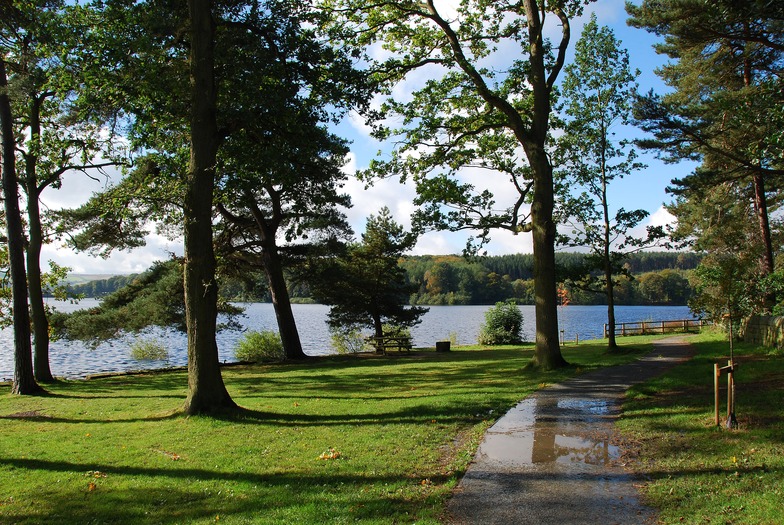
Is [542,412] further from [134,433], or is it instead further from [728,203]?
[728,203]

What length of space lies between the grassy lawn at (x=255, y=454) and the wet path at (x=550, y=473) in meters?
0.31

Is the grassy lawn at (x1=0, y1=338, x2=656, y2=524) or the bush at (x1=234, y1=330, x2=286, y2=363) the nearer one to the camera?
the grassy lawn at (x1=0, y1=338, x2=656, y2=524)

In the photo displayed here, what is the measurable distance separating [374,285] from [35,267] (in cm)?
1650

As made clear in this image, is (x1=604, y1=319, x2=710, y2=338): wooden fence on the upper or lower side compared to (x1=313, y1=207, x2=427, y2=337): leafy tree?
lower

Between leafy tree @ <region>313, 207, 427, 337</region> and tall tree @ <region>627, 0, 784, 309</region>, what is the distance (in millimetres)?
14935

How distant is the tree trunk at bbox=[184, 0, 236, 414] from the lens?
33.3 feet

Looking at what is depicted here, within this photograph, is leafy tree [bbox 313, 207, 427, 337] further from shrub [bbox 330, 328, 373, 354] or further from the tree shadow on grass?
the tree shadow on grass

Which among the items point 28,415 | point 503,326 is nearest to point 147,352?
point 503,326

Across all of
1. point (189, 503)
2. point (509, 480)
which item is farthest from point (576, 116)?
point (189, 503)

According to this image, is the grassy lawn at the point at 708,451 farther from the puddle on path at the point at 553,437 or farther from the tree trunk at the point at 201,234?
the tree trunk at the point at 201,234

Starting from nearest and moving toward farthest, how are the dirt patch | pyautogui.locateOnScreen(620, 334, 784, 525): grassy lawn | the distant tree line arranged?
pyautogui.locateOnScreen(620, 334, 784, 525): grassy lawn → the dirt patch → the distant tree line

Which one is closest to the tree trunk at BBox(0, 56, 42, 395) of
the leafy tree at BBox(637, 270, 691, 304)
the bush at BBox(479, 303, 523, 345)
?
the bush at BBox(479, 303, 523, 345)

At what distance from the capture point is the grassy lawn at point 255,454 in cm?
540

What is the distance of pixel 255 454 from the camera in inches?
290
